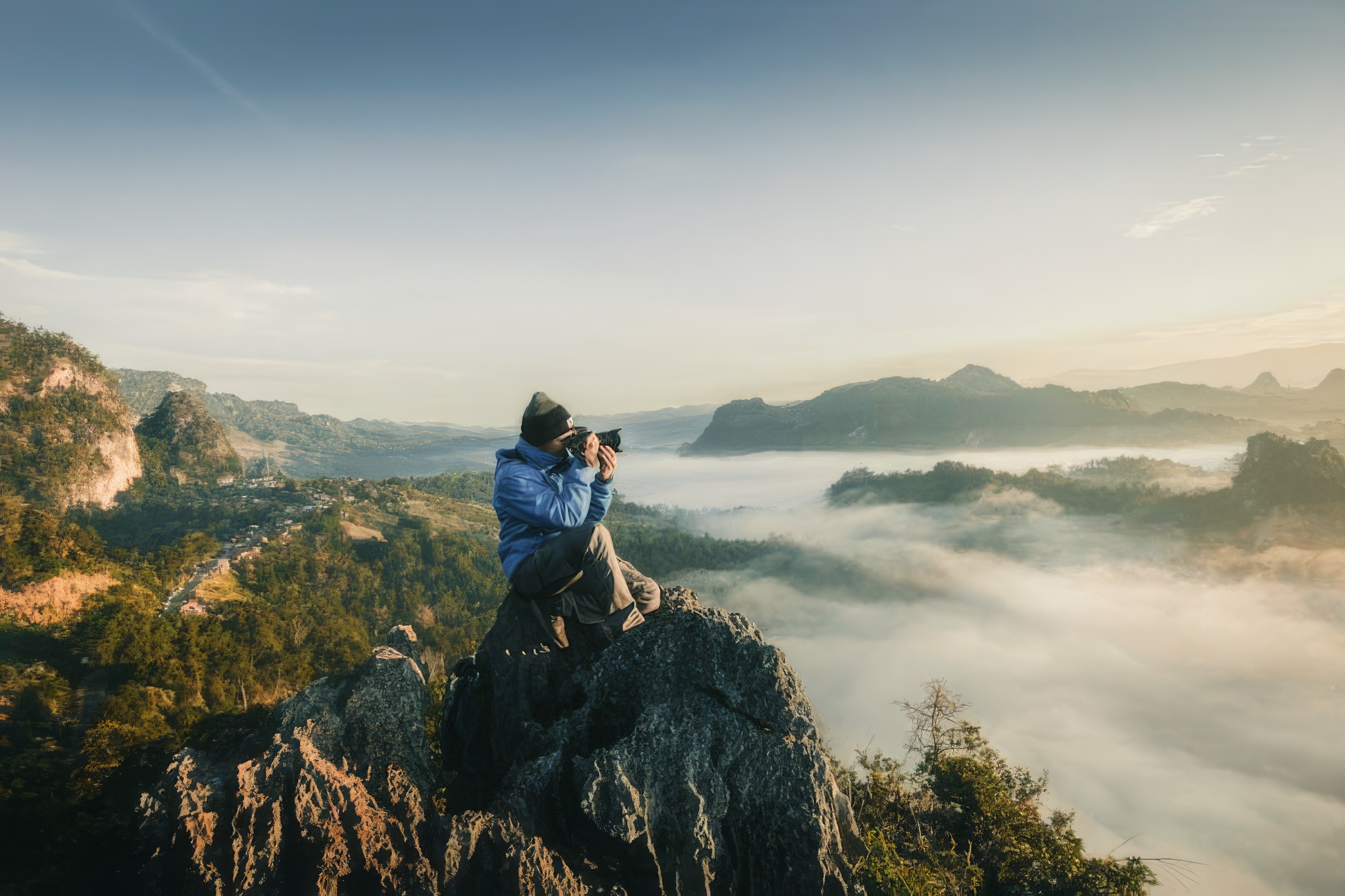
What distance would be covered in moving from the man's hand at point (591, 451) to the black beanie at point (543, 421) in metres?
0.36

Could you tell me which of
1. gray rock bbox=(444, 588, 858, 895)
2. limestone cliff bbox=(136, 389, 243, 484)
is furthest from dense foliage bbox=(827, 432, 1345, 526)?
limestone cliff bbox=(136, 389, 243, 484)

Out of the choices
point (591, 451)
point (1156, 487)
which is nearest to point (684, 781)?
point (591, 451)

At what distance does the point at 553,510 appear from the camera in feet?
21.9

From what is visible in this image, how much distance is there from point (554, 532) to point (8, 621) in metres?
53.2

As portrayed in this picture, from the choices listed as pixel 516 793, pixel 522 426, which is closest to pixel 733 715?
pixel 516 793

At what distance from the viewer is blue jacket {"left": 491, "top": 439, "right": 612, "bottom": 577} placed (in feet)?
22.1

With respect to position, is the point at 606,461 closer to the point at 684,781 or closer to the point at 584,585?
the point at 584,585

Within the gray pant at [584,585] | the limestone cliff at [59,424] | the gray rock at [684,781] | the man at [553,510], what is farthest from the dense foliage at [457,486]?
the gray rock at [684,781]

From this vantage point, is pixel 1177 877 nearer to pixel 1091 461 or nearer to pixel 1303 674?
pixel 1303 674

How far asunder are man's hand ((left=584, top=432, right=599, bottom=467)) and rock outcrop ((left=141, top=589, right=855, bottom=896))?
2.31m

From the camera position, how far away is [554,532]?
7.16 m

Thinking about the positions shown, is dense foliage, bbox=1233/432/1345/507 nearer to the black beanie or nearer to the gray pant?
the gray pant

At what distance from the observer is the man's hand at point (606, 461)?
7129mm

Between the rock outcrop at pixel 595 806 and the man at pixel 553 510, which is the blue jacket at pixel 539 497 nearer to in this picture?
the man at pixel 553 510
